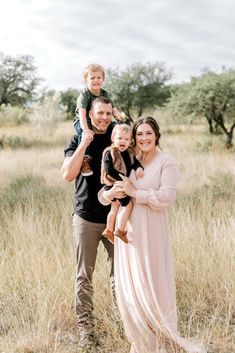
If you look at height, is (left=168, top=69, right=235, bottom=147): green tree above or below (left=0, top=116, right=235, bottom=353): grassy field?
above

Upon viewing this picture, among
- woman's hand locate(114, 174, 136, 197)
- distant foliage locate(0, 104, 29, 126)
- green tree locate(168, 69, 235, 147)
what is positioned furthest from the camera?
distant foliage locate(0, 104, 29, 126)

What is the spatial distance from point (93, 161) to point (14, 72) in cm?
2517

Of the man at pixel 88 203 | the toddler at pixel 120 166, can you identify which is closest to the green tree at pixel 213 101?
the man at pixel 88 203

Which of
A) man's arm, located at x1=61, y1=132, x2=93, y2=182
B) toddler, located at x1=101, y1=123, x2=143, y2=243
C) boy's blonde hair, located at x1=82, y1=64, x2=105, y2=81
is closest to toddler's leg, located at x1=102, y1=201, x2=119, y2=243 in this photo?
toddler, located at x1=101, y1=123, x2=143, y2=243

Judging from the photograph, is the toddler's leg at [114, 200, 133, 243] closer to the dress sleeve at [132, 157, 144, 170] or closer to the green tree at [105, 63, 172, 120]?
the dress sleeve at [132, 157, 144, 170]

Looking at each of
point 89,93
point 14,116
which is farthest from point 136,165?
point 14,116

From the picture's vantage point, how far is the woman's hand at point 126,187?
308cm

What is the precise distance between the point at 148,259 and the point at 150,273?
97mm

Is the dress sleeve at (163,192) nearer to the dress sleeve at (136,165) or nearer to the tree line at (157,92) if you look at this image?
the dress sleeve at (136,165)

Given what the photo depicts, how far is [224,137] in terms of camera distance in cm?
2094

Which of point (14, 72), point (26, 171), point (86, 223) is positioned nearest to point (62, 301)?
point (86, 223)

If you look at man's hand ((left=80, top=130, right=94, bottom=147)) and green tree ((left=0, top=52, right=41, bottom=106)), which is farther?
green tree ((left=0, top=52, right=41, bottom=106))

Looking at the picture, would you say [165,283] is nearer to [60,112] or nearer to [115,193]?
[115,193]

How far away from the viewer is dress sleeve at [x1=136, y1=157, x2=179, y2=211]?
308cm
